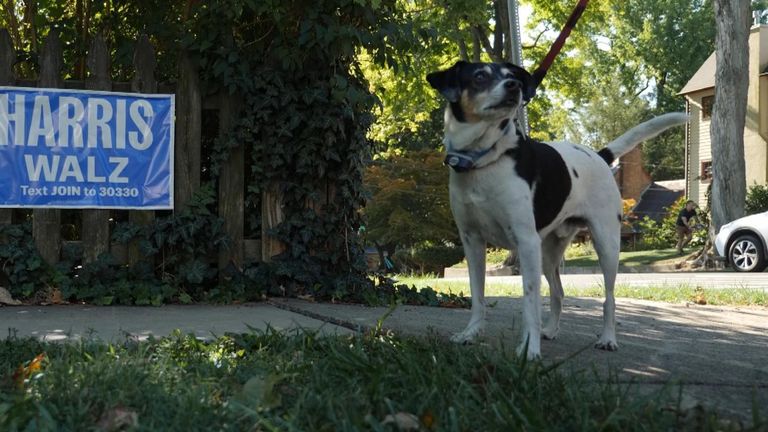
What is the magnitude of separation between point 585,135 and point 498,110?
59.9 m

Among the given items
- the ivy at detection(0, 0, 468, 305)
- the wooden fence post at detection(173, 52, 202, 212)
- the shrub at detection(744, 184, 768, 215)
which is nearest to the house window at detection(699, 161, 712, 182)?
the shrub at detection(744, 184, 768, 215)

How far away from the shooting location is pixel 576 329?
541cm

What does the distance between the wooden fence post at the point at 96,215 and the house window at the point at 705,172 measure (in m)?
34.9

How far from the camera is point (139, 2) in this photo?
7.40 metres

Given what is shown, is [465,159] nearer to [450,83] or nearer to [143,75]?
[450,83]

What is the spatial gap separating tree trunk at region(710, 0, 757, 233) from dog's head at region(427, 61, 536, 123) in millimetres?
16817

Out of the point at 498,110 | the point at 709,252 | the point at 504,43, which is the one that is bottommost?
the point at 709,252

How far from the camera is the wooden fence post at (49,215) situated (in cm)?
621

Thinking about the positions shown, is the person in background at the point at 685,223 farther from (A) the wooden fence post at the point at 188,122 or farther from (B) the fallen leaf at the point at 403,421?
(B) the fallen leaf at the point at 403,421

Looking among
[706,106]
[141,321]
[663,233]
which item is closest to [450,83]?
[141,321]

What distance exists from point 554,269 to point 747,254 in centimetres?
1314

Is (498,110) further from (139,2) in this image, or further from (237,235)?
(139,2)

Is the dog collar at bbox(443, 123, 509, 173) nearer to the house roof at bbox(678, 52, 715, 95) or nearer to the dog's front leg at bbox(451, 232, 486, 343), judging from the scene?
the dog's front leg at bbox(451, 232, 486, 343)

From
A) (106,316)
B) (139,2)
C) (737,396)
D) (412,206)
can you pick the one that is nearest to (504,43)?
(412,206)
